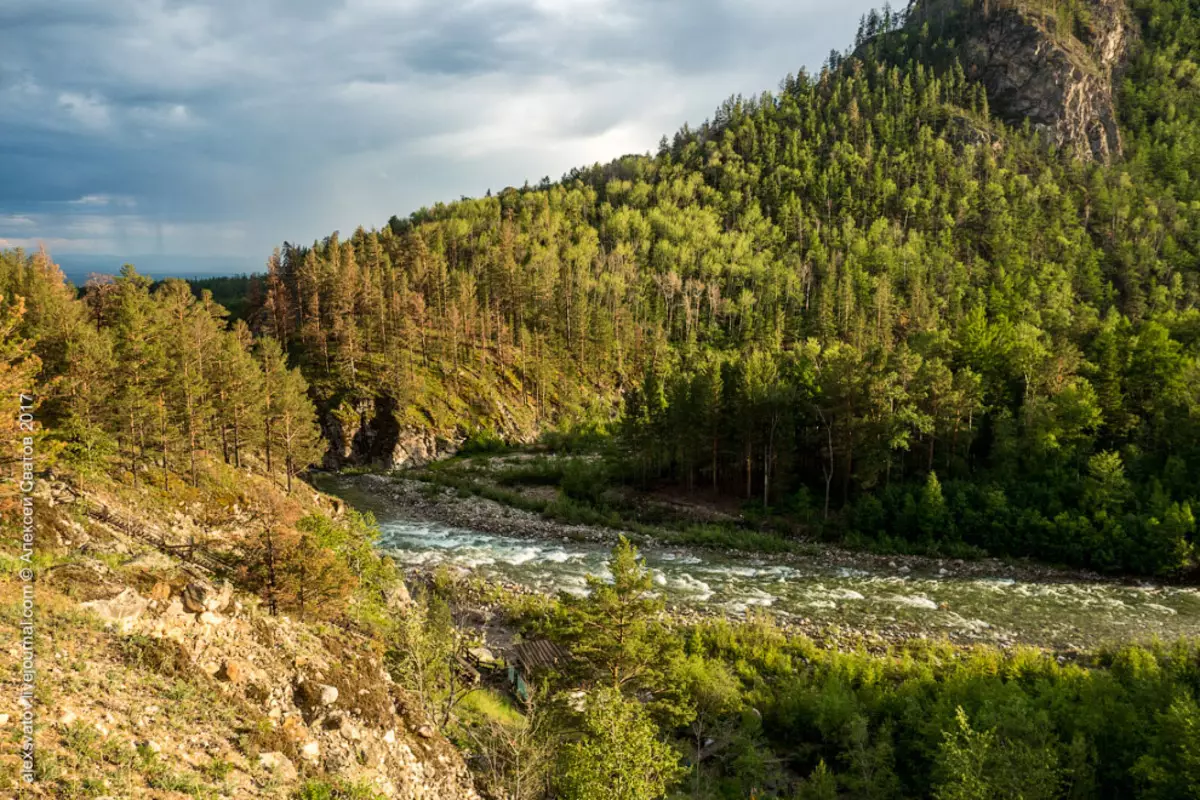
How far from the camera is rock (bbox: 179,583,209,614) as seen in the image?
593 inches

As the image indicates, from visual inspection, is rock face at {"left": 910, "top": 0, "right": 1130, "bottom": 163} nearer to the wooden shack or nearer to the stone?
the wooden shack

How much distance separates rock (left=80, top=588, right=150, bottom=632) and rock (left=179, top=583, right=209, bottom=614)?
2.59 feet

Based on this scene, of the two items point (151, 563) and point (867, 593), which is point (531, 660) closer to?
point (151, 563)

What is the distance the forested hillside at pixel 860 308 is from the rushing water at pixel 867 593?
20.6 ft

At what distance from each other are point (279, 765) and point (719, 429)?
163 ft

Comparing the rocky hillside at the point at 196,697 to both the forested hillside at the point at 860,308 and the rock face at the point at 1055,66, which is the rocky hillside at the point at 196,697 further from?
the rock face at the point at 1055,66

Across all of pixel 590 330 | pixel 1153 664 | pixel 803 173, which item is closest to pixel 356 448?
pixel 590 330

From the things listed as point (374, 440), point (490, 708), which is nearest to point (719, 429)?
point (490, 708)

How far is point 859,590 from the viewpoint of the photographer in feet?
130

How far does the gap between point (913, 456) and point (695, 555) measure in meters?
21.9

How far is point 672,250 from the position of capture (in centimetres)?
13650

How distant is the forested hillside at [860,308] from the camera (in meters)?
48.8

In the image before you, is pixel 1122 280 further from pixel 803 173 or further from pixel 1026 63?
pixel 1026 63

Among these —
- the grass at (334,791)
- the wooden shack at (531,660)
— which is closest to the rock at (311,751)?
the grass at (334,791)
